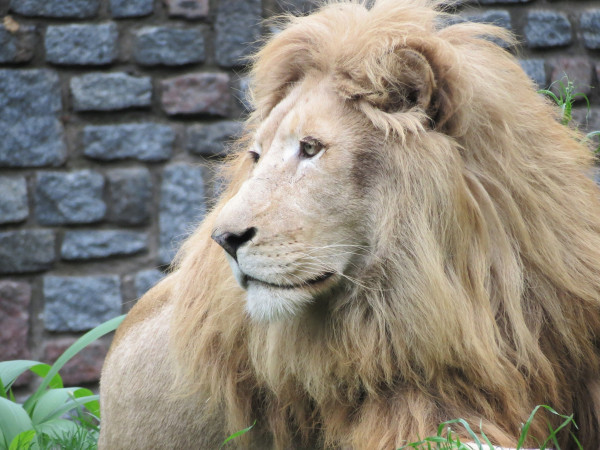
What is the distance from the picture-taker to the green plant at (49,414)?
3.04 metres

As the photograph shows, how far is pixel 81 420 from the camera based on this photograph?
3508mm

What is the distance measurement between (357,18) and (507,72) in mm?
448

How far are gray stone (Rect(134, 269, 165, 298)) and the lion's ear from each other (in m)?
2.64

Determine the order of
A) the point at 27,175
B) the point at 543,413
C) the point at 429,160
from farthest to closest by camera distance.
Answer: the point at 27,175 → the point at 543,413 → the point at 429,160

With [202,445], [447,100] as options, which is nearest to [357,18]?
[447,100]

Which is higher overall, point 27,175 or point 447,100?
point 447,100

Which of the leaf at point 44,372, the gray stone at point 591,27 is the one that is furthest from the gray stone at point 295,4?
the leaf at point 44,372

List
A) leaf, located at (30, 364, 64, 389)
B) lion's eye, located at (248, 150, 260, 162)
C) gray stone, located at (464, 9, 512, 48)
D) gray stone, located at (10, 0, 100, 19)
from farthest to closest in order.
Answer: gray stone, located at (464, 9, 512, 48) → gray stone, located at (10, 0, 100, 19) → leaf, located at (30, 364, 64, 389) → lion's eye, located at (248, 150, 260, 162)

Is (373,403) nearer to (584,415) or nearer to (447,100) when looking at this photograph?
(584,415)

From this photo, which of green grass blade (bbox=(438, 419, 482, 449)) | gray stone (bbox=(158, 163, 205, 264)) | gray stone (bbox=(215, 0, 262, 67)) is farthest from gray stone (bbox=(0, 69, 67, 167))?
green grass blade (bbox=(438, 419, 482, 449))

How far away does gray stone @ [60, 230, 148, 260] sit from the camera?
4.45m

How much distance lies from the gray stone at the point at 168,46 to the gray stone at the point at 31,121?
0.50 m

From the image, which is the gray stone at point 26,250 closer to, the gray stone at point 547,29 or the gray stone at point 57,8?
the gray stone at point 57,8

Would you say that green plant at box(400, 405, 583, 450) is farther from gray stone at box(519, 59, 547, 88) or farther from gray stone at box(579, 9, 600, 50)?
gray stone at box(579, 9, 600, 50)
